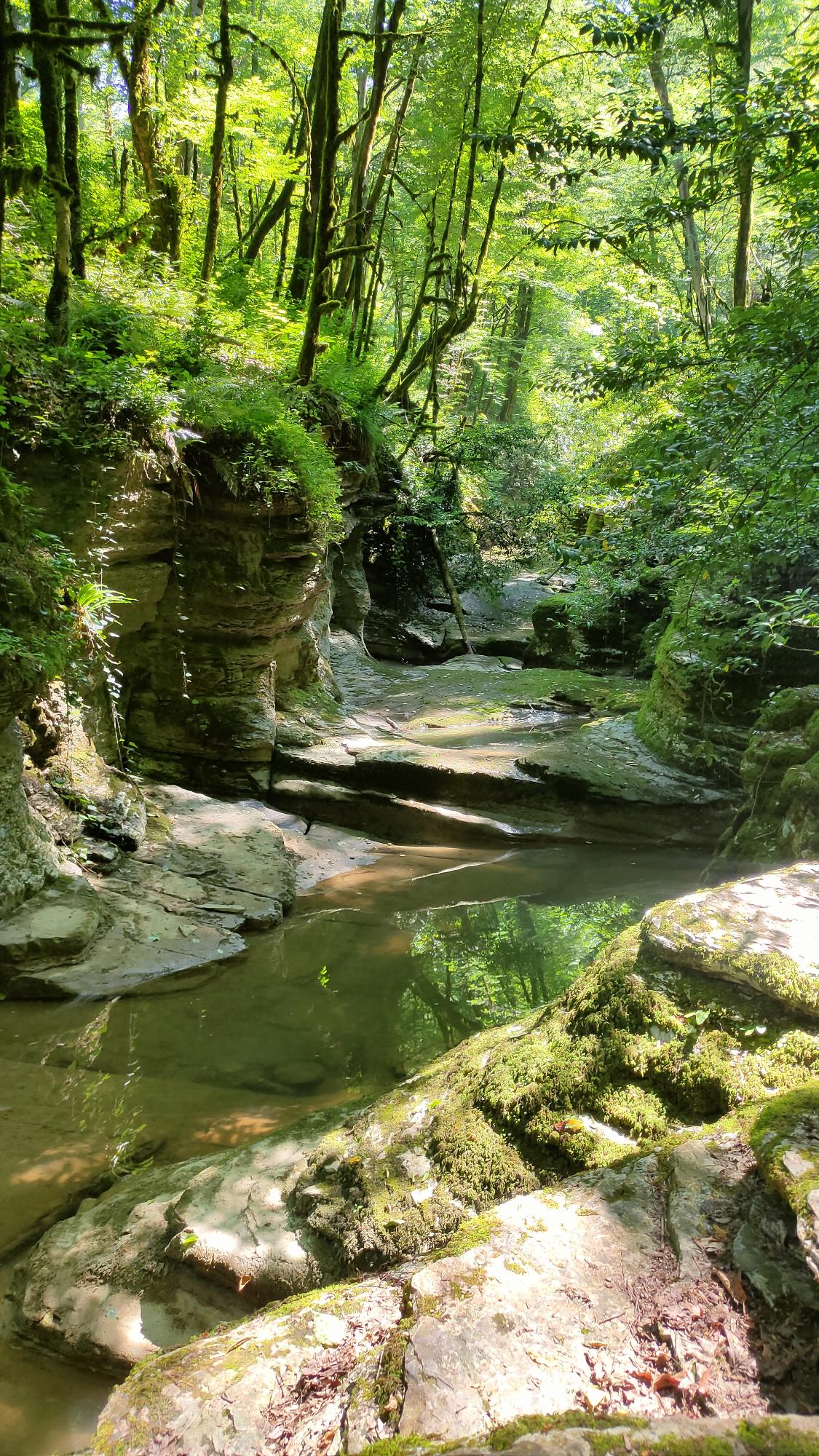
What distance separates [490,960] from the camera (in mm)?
6660

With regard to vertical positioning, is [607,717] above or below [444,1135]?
below

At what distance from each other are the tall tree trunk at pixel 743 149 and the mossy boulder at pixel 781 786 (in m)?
4.79

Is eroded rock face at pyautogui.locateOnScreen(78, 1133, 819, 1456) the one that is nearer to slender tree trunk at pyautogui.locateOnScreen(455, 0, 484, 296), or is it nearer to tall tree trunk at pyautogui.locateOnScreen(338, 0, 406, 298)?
tall tree trunk at pyautogui.locateOnScreen(338, 0, 406, 298)

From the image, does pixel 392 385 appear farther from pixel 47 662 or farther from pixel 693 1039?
pixel 693 1039

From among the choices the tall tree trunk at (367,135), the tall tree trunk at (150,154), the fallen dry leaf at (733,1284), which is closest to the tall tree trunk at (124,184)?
the tall tree trunk at (150,154)

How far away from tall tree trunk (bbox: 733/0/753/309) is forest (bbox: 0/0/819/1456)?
80 millimetres

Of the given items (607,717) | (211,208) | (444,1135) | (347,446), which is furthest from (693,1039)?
(347,446)

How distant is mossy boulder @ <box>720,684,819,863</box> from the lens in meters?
6.85

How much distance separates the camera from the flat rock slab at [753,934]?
2.72m

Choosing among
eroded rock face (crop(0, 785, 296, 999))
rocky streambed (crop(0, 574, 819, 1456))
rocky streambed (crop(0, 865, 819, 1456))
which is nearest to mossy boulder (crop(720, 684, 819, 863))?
rocky streambed (crop(0, 574, 819, 1456))

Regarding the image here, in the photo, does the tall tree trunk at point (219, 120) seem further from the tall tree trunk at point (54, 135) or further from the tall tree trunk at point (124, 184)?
the tall tree trunk at point (54, 135)

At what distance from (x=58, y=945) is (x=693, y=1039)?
4696 millimetres

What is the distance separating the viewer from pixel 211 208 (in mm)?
9508

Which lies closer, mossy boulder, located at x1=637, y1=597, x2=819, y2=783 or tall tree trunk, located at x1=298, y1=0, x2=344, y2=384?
tall tree trunk, located at x1=298, y1=0, x2=344, y2=384
